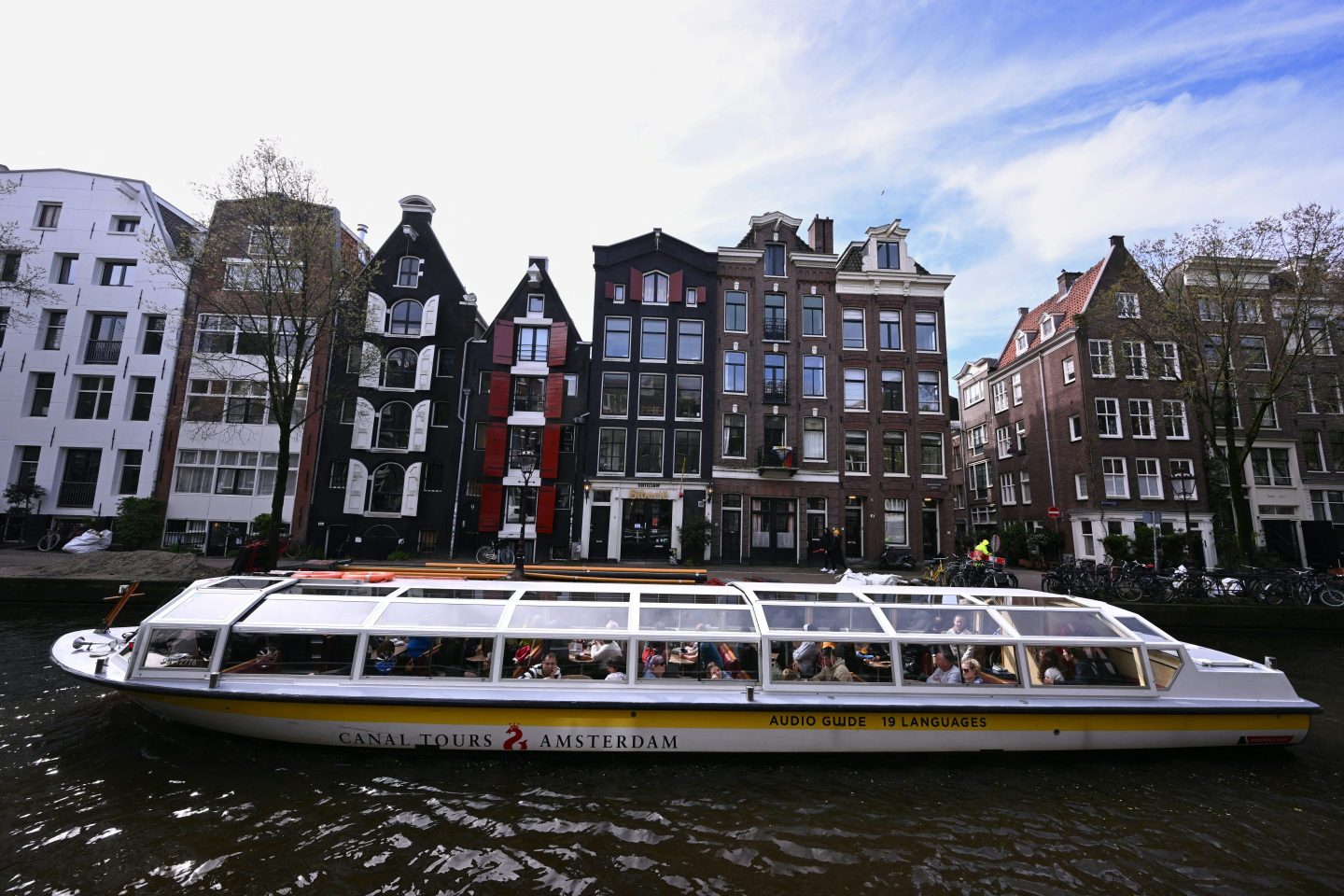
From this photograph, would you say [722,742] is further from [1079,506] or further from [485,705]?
[1079,506]

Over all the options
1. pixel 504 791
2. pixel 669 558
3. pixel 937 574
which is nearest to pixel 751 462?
pixel 669 558

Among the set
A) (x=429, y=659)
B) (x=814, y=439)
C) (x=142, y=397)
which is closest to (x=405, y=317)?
(x=142, y=397)

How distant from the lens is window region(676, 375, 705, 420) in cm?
2823

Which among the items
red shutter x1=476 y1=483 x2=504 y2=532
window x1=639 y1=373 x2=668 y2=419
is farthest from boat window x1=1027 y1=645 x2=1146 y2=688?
red shutter x1=476 y1=483 x2=504 y2=532

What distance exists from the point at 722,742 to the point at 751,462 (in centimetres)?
2065

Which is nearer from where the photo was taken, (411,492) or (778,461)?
(411,492)

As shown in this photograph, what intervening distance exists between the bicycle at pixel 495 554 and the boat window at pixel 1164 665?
69.0 feet

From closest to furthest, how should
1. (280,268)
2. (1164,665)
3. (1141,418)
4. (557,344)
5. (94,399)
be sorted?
(1164,665), (280,268), (94,399), (557,344), (1141,418)

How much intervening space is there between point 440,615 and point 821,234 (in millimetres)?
28415

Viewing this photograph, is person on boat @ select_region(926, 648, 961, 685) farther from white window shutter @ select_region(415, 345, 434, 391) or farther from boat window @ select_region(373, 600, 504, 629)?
white window shutter @ select_region(415, 345, 434, 391)

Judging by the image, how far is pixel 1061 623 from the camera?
860 centimetres

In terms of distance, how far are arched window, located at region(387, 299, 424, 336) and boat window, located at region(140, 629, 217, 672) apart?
74.2ft

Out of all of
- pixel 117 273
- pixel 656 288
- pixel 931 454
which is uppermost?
pixel 656 288

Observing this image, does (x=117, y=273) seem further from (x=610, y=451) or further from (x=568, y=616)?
(x=568, y=616)
